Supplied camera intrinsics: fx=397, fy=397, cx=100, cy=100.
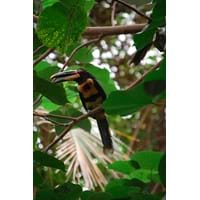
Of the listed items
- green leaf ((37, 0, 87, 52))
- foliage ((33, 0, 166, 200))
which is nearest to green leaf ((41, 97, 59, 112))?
foliage ((33, 0, 166, 200))

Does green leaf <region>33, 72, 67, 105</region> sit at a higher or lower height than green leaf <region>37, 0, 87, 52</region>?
lower

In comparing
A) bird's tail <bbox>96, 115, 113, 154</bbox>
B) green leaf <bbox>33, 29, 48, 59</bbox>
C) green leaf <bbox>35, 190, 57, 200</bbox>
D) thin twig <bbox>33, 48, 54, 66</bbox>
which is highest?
green leaf <bbox>33, 29, 48, 59</bbox>

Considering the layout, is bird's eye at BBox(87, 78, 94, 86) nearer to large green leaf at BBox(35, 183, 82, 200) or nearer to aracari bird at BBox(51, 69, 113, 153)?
aracari bird at BBox(51, 69, 113, 153)

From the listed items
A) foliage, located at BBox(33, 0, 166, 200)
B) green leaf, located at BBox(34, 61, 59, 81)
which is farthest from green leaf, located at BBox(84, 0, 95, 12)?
green leaf, located at BBox(34, 61, 59, 81)

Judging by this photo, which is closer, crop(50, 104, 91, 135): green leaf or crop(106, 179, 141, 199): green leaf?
crop(106, 179, 141, 199): green leaf

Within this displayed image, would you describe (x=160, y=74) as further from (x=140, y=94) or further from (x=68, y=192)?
(x=68, y=192)

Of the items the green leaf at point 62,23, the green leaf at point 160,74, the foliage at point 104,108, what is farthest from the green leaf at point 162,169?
the green leaf at point 62,23

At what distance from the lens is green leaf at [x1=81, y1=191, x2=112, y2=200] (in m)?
0.57

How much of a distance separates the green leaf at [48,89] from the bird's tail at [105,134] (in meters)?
0.09

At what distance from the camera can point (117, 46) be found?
A: 0.73 metres

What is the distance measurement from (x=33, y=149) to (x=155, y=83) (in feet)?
0.77

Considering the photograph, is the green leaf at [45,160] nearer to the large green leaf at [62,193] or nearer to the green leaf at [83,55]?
the large green leaf at [62,193]

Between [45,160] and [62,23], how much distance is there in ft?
0.70

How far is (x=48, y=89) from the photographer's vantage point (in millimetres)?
612
